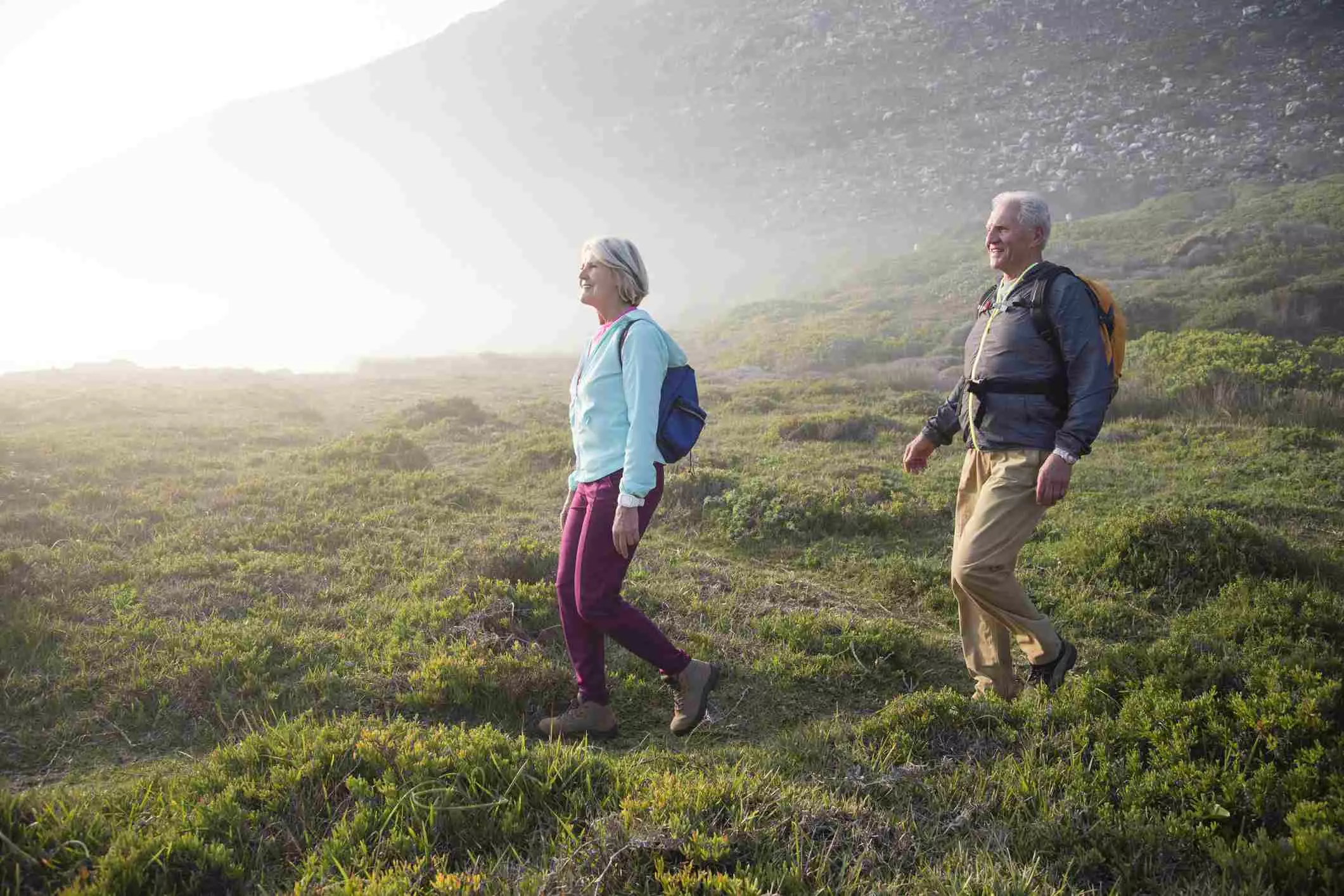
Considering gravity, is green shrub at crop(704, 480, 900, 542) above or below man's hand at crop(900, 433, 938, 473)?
below

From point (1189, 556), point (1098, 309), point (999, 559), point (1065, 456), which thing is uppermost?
point (1098, 309)

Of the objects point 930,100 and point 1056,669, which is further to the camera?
point 930,100

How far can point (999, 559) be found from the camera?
398 centimetres

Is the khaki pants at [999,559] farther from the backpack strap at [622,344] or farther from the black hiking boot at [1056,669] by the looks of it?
the backpack strap at [622,344]

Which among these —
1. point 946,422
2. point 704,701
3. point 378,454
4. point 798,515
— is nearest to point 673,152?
point 378,454

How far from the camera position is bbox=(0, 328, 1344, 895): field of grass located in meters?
2.73

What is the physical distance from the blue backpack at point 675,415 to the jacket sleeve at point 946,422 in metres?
1.74

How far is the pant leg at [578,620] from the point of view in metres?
3.96

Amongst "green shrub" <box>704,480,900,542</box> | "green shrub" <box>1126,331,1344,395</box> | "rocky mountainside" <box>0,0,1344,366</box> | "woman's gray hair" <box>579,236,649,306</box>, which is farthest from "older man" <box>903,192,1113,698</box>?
"rocky mountainside" <box>0,0,1344,366</box>

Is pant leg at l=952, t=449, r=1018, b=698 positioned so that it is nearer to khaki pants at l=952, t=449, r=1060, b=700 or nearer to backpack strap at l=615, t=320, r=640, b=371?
khaki pants at l=952, t=449, r=1060, b=700

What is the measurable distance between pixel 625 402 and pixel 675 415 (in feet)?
0.91

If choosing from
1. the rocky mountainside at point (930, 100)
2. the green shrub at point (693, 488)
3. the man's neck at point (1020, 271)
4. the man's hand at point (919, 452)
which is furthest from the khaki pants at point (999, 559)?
the rocky mountainside at point (930, 100)

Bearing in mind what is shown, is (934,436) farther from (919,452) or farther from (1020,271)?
(1020,271)

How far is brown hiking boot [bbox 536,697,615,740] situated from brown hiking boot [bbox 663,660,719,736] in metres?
0.39
